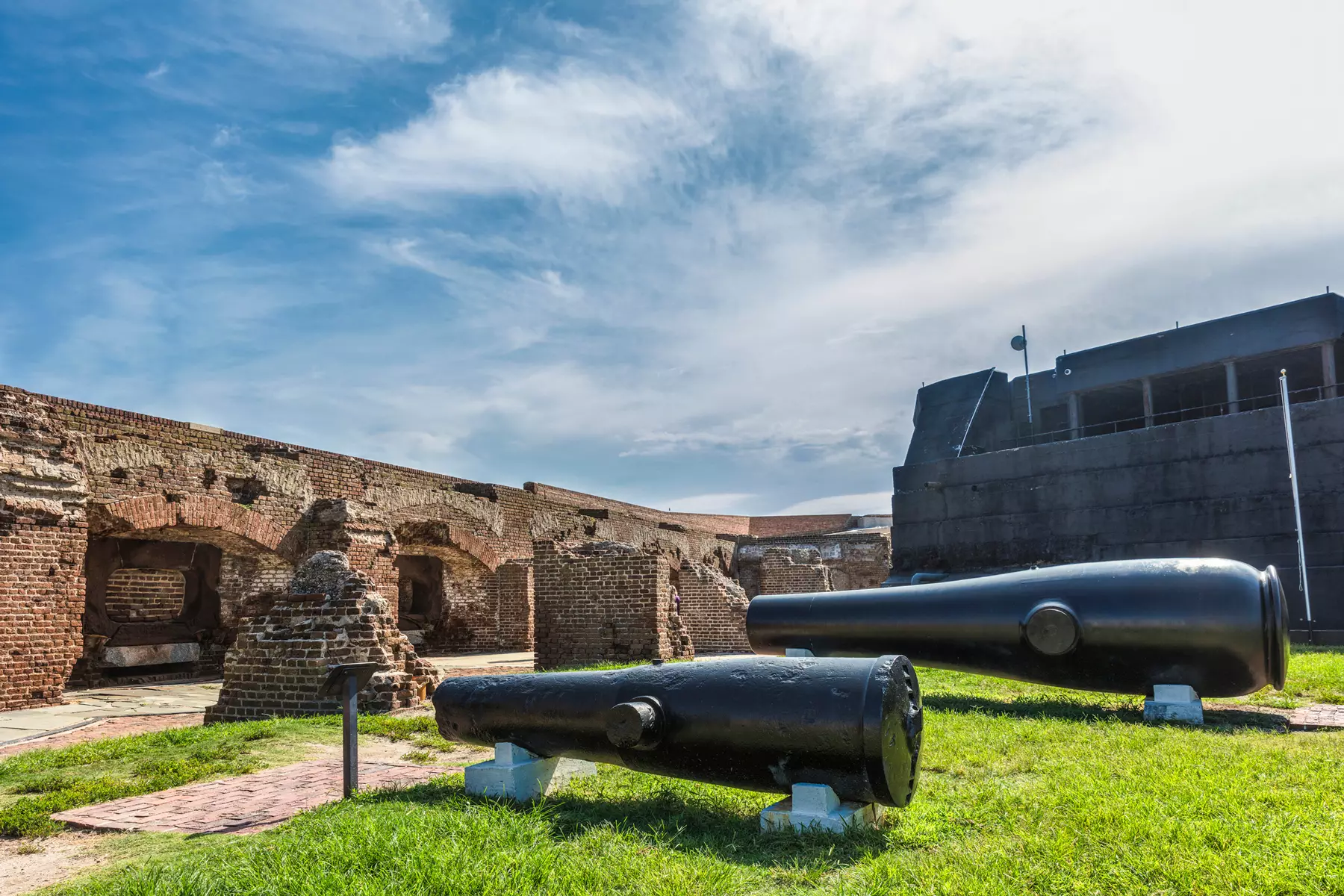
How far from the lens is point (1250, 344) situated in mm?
17875

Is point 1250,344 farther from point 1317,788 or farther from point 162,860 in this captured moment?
point 162,860

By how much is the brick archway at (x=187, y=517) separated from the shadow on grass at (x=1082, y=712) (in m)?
10.1

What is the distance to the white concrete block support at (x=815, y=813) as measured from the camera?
327 centimetres

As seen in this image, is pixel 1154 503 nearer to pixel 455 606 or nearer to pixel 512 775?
pixel 455 606

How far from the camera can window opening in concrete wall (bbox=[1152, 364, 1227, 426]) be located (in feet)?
66.7

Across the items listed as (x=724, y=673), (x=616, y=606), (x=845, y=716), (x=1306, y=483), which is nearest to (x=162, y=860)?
(x=724, y=673)

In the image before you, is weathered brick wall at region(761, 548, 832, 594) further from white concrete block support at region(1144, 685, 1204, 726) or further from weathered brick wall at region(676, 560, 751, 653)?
white concrete block support at region(1144, 685, 1204, 726)

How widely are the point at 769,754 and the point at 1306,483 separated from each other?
15.4 metres

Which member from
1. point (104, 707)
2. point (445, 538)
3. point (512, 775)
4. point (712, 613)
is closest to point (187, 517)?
point (104, 707)

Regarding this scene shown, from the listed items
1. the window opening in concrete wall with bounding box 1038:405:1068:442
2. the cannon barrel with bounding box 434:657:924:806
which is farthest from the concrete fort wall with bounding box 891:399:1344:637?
the cannon barrel with bounding box 434:657:924:806

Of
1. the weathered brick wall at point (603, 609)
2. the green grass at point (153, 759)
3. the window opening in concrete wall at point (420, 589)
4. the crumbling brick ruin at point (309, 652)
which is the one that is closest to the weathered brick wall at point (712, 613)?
the weathered brick wall at point (603, 609)

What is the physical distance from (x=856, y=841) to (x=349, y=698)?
2590mm

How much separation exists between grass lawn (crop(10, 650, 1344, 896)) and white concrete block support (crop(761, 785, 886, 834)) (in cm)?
6

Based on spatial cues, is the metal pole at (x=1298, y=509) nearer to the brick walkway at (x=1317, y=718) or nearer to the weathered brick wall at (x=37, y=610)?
the brick walkway at (x=1317, y=718)
